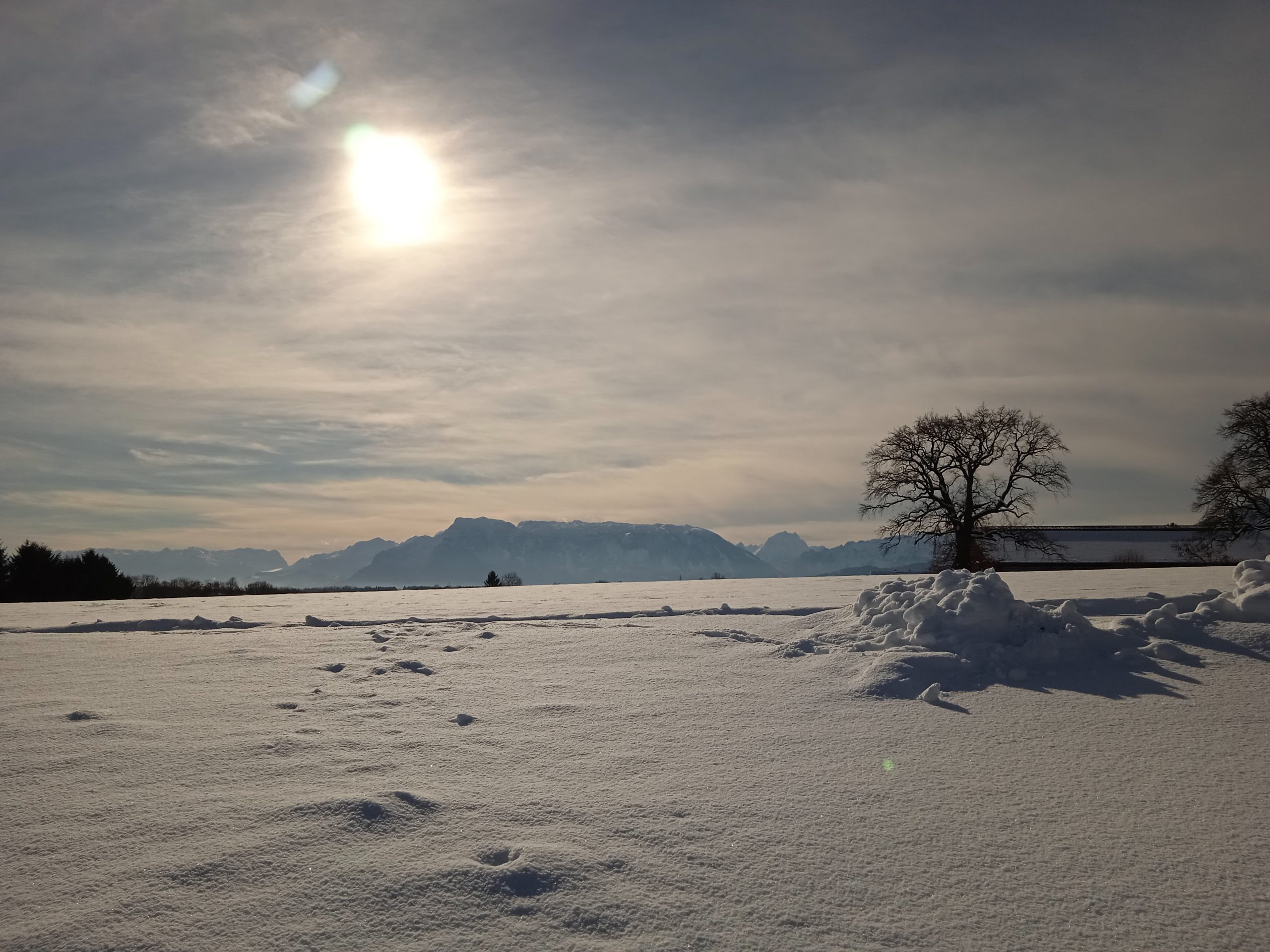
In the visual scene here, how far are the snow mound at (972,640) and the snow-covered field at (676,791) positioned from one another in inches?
0.9

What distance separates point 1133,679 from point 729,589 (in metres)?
8.28

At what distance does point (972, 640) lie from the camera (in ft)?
16.5

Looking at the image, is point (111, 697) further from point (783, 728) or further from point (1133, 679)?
point (1133, 679)

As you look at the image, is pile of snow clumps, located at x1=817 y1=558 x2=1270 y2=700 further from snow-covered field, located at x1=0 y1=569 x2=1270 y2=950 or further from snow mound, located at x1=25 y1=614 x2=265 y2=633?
snow mound, located at x1=25 y1=614 x2=265 y2=633

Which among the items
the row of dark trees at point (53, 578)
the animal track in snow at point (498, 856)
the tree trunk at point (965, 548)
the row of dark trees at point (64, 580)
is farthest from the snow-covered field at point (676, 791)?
the row of dark trees at point (53, 578)

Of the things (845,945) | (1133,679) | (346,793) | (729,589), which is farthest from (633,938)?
(729,589)

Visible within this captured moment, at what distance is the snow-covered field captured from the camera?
2.07 meters

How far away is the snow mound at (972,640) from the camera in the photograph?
461 cm

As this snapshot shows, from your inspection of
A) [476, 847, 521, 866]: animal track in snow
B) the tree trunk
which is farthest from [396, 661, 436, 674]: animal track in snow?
the tree trunk

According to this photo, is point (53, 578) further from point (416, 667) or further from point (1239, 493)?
point (1239, 493)

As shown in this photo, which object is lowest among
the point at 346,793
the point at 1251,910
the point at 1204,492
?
the point at 1251,910

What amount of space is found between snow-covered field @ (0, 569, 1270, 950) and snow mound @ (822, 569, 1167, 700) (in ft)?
0.07

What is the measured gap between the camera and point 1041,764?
127 inches

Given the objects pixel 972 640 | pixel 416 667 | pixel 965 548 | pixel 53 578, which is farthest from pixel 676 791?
pixel 53 578
